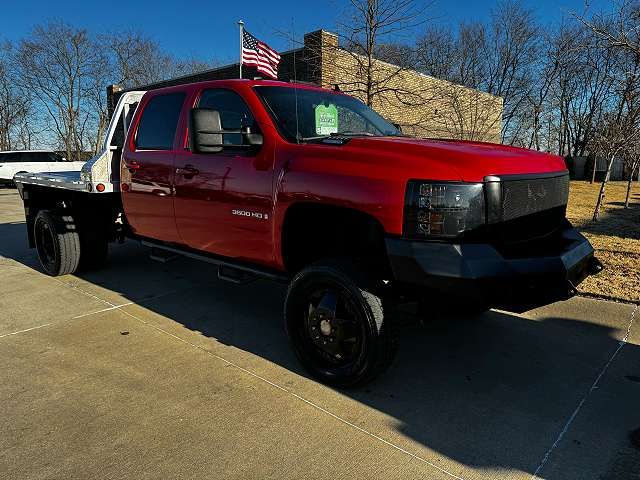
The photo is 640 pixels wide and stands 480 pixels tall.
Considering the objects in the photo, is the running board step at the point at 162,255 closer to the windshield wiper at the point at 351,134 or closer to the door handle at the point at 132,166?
the door handle at the point at 132,166

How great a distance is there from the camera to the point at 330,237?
352 cm

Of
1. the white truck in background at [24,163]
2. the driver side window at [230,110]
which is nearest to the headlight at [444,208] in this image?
the driver side window at [230,110]

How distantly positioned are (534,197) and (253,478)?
2.34 m

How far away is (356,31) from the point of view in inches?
405

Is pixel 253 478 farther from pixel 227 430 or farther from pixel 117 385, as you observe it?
pixel 117 385

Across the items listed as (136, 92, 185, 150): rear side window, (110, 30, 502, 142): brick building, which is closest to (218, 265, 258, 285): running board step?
(136, 92, 185, 150): rear side window

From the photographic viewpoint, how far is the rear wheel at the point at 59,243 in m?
5.79

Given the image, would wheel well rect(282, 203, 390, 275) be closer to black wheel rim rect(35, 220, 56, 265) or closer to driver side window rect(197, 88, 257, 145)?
driver side window rect(197, 88, 257, 145)

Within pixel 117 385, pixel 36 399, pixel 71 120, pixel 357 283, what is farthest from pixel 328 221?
pixel 71 120

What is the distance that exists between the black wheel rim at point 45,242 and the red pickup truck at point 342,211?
2008mm

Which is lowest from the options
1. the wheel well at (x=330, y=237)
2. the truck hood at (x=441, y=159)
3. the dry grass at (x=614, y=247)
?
the dry grass at (x=614, y=247)

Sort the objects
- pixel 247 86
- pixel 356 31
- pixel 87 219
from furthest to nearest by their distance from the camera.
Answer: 1. pixel 356 31
2. pixel 87 219
3. pixel 247 86

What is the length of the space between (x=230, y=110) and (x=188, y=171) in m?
0.63

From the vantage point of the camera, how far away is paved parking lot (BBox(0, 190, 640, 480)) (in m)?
2.45
